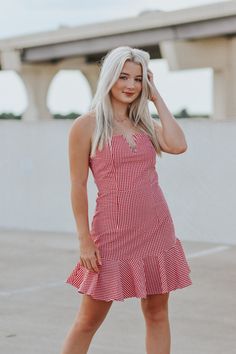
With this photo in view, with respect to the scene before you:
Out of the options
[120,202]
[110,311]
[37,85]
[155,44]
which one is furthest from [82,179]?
[37,85]

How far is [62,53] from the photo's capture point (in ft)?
111

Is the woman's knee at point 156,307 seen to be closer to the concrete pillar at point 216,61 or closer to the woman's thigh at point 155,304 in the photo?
the woman's thigh at point 155,304

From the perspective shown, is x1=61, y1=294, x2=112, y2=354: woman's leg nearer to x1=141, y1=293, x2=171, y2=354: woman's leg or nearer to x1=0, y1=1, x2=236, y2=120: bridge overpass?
x1=141, y1=293, x2=171, y2=354: woman's leg

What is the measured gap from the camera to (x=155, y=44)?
29.9m

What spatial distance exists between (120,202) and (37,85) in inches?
1352

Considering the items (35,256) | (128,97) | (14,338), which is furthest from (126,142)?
(35,256)

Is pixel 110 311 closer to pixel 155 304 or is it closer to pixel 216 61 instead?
pixel 155 304

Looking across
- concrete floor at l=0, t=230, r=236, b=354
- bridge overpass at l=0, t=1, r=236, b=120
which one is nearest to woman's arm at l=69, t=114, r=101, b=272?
concrete floor at l=0, t=230, r=236, b=354

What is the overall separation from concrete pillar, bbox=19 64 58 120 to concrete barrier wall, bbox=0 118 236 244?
24.2m

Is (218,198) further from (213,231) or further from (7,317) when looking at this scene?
(7,317)

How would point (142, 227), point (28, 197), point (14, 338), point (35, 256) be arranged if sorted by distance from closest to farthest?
point (142, 227) < point (14, 338) < point (35, 256) < point (28, 197)

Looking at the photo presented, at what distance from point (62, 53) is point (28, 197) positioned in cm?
2084

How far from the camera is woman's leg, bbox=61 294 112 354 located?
4.45m

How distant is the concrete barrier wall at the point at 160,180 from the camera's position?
1138cm
